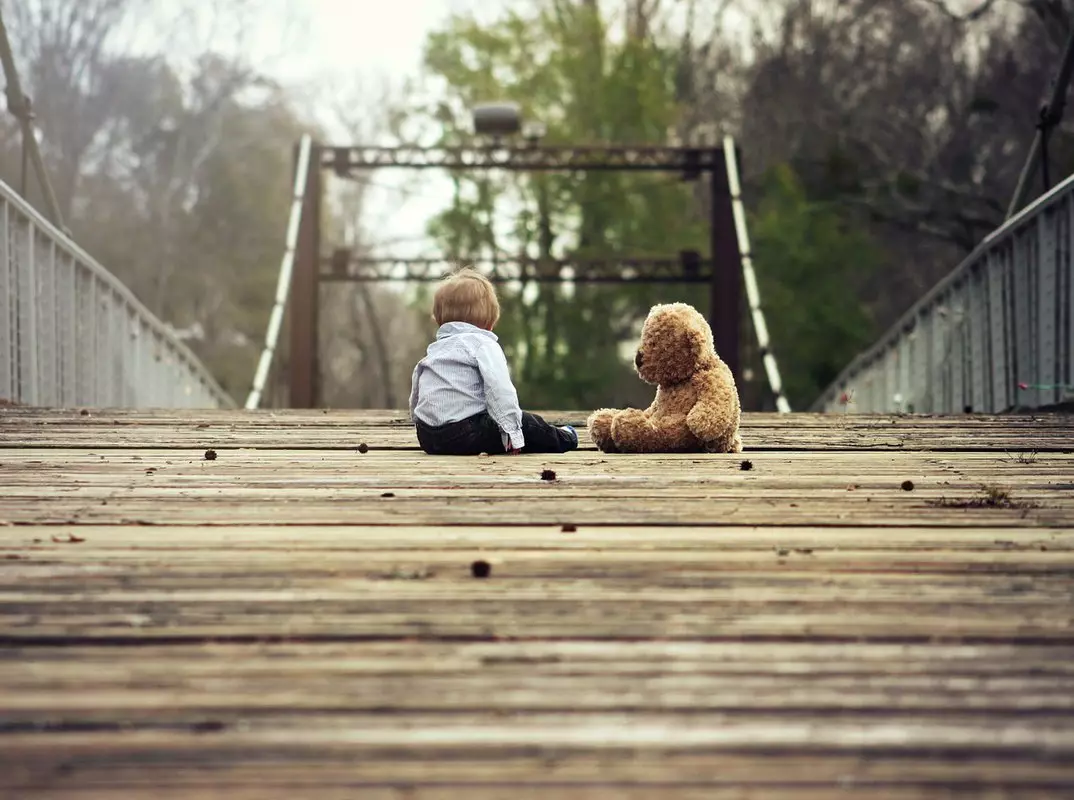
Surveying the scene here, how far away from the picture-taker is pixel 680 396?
5.05m

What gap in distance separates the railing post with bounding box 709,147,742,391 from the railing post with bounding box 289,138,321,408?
6420 millimetres

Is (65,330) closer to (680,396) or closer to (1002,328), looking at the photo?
(680,396)

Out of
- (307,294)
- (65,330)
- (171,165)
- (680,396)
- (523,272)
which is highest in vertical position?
(171,165)

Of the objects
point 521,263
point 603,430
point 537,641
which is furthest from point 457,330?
point 521,263

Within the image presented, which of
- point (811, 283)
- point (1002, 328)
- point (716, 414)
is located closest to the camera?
point (716, 414)

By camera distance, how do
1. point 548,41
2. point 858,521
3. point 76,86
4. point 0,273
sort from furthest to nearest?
point 548,41
point 76,86
point 0,273
point 858,521

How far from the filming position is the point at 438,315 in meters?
5.39

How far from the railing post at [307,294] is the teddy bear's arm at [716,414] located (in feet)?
52.4

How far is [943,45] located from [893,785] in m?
29.2

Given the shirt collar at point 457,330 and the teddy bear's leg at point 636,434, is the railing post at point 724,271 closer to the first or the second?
the shirt collar at point 457,330

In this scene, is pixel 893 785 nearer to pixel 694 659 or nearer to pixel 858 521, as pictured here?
pixel 694 659

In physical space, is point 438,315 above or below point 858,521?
above

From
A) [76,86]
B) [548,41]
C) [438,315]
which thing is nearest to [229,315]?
[76,86]

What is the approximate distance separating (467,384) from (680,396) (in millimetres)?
852
